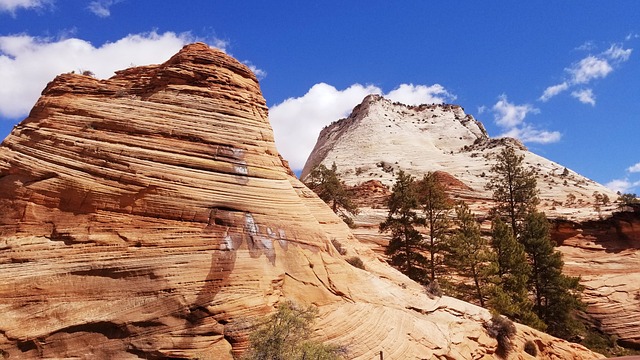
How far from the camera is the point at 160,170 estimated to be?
16.5 m

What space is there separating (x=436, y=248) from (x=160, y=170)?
2321cm

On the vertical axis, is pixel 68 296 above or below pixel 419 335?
above

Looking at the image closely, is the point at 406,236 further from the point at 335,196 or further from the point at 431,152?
the point at 431,152

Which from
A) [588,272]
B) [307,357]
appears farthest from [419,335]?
[588,272]

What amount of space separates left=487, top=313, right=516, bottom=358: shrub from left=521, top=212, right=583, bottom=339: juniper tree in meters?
13.0

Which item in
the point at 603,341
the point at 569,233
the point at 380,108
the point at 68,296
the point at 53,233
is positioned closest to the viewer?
the point at 68,296

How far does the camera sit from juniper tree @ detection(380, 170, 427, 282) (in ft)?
110

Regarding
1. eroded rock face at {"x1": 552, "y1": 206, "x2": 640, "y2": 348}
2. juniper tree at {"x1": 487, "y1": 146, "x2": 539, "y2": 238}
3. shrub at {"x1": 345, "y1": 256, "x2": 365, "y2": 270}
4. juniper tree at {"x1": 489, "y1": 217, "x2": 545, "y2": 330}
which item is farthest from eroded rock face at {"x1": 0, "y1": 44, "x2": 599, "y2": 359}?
juniper tree at {"x1": 487, "y1": 146, "x2": 539, "y2": 238}

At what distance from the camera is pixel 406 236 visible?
34344 mm

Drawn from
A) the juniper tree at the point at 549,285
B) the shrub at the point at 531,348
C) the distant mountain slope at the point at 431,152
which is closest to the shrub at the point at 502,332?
the shrub at the point at 531,348

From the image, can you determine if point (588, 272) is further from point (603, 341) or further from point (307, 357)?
point (307, 357)

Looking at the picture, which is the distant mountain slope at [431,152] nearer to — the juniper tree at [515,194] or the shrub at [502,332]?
the juniper tree at [515,194]

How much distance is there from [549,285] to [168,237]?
95.0ft

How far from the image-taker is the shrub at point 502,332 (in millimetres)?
21125
